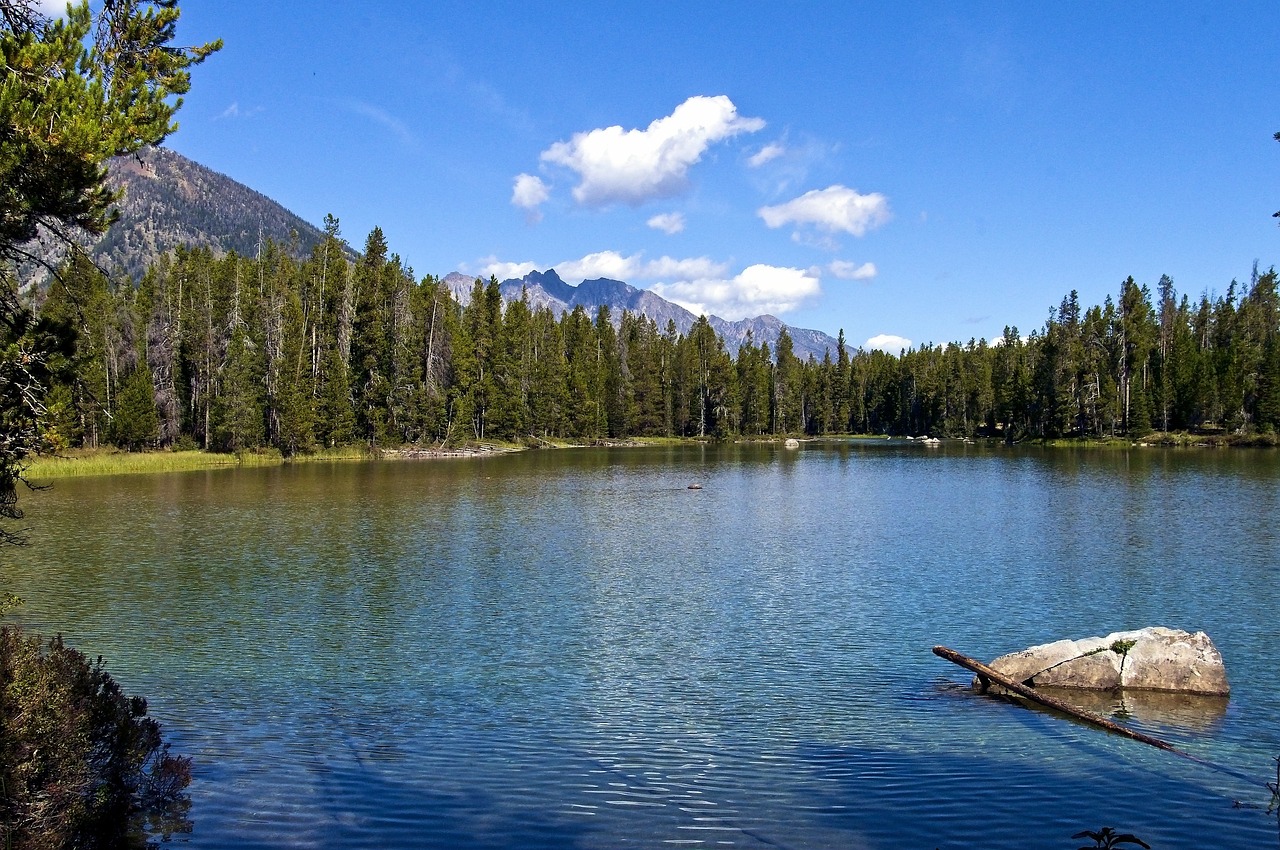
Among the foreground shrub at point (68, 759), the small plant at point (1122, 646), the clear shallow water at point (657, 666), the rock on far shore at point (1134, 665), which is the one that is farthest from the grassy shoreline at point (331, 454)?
the small plant at point (1122, 646)

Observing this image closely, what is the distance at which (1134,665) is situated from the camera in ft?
54.5

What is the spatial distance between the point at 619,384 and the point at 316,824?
144 metres

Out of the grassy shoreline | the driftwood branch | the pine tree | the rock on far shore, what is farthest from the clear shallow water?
the pine tree

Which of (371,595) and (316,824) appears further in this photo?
(371,595)

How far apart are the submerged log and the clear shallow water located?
276mm

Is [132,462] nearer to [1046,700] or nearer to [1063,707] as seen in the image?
[1046,700]

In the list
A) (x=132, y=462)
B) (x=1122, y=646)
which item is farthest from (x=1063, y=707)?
(x=132, y=462)

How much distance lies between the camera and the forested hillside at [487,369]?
9112 centimetres

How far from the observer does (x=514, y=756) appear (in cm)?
1331

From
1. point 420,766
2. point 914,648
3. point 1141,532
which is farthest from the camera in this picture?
point 1141,532

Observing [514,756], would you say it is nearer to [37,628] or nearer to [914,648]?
[914,648]

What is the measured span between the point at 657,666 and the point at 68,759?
11.5 m

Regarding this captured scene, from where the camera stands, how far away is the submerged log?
13.8 m

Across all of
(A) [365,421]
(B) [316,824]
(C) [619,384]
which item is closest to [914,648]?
(B) [316,824]
